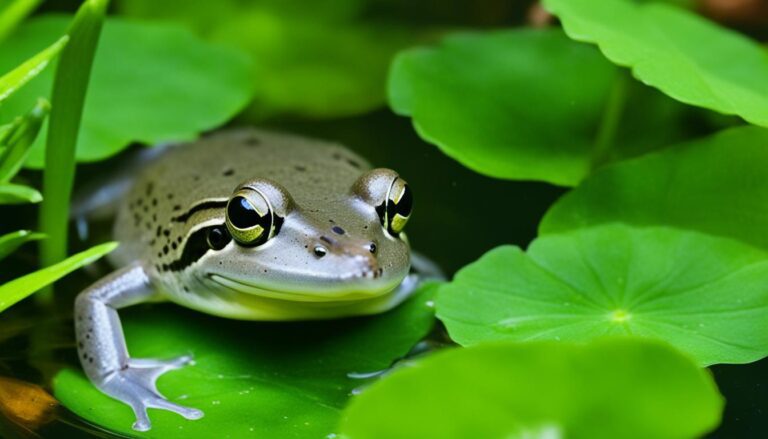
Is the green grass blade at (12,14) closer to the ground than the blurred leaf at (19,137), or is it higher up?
higher up

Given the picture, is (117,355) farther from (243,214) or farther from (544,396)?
(544,396)

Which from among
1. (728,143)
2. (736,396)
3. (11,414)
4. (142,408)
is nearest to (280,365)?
(142,408)

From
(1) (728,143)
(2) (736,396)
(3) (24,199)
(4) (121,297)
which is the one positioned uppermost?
(3) (24,199)

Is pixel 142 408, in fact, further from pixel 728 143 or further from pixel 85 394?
pixel 728 143

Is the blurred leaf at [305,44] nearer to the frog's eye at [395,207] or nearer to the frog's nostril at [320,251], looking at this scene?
the frog's eye at [395,207]

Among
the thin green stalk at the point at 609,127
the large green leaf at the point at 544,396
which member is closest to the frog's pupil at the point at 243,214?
A: the large green leaf at the point at 544,396

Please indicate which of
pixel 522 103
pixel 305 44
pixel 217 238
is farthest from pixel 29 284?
pixel 305 44
